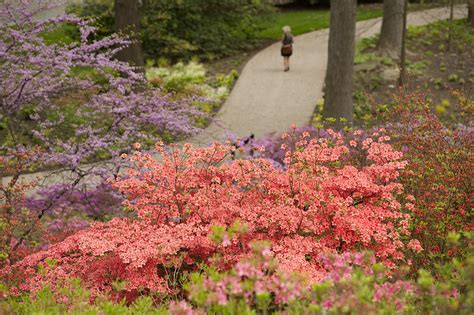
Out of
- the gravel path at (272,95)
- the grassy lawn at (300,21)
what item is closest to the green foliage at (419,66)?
the gravel path at (272,95)

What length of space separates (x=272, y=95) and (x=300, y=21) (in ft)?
36.0

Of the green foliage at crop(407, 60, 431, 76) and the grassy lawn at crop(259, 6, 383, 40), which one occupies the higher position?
the grassy lawn at crop(259, 6, 383, 40)

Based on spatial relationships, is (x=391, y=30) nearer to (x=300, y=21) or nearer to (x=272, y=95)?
(x=272, y=95)

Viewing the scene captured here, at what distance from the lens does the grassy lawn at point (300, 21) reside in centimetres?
2437

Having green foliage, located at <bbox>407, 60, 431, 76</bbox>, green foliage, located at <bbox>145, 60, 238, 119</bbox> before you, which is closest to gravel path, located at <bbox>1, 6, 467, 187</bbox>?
green foliage, located at <bbox>145, 60, 238, 119</bbox>

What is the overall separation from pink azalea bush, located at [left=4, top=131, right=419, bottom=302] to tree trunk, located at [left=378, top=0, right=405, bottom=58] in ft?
43.1

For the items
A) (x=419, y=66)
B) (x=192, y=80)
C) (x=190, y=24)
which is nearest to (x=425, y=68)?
(x=419, y=66)

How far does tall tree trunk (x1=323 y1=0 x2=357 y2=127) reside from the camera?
11906mm

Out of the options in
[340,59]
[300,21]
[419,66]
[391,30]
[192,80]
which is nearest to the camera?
[340,59]

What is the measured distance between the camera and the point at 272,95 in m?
17.0

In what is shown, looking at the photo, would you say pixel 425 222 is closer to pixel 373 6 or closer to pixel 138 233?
pixel 138 233

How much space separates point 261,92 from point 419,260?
444 inches

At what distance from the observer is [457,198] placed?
21.3 feet

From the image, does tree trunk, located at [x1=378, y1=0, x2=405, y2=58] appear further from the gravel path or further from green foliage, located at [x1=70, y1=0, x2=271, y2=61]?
green foliage, located at [x1=70, y1=0, x2=271, y2=61]
